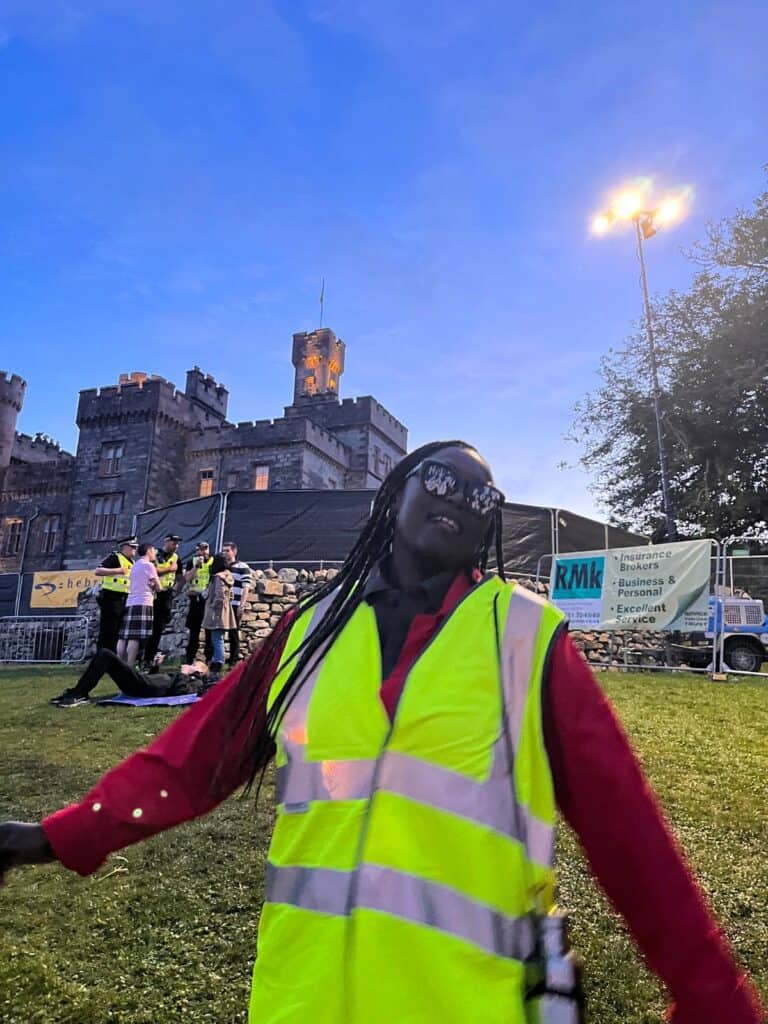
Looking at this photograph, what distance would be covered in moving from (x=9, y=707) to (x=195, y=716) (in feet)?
25.4

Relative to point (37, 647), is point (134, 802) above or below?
above

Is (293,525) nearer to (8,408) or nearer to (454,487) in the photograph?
(454,487)

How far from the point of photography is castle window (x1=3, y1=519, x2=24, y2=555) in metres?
40.8

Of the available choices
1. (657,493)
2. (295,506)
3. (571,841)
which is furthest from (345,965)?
(657,493)

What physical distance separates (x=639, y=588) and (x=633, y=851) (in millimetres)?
11087

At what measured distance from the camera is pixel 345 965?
3.81 feet

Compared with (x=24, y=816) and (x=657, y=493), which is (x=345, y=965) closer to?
(x=24, y=816)

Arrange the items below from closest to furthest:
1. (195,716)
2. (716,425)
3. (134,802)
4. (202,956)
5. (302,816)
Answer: (302,816), (134,802), (195,716), (202,956), (716,425)

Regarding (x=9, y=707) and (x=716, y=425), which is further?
(x=716, y=425)

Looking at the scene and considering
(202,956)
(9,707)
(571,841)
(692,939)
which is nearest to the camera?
(692,939)

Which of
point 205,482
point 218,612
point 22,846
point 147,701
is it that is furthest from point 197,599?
A: point 205,482

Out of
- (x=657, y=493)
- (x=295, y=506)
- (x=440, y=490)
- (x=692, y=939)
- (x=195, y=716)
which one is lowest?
(x=692, y=939)

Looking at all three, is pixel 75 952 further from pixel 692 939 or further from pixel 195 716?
pixel 692 939

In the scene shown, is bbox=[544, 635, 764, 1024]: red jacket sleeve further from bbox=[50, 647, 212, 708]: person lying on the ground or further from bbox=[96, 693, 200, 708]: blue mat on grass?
bbox=[50, 647, 212, 708]: person lying on the ground
